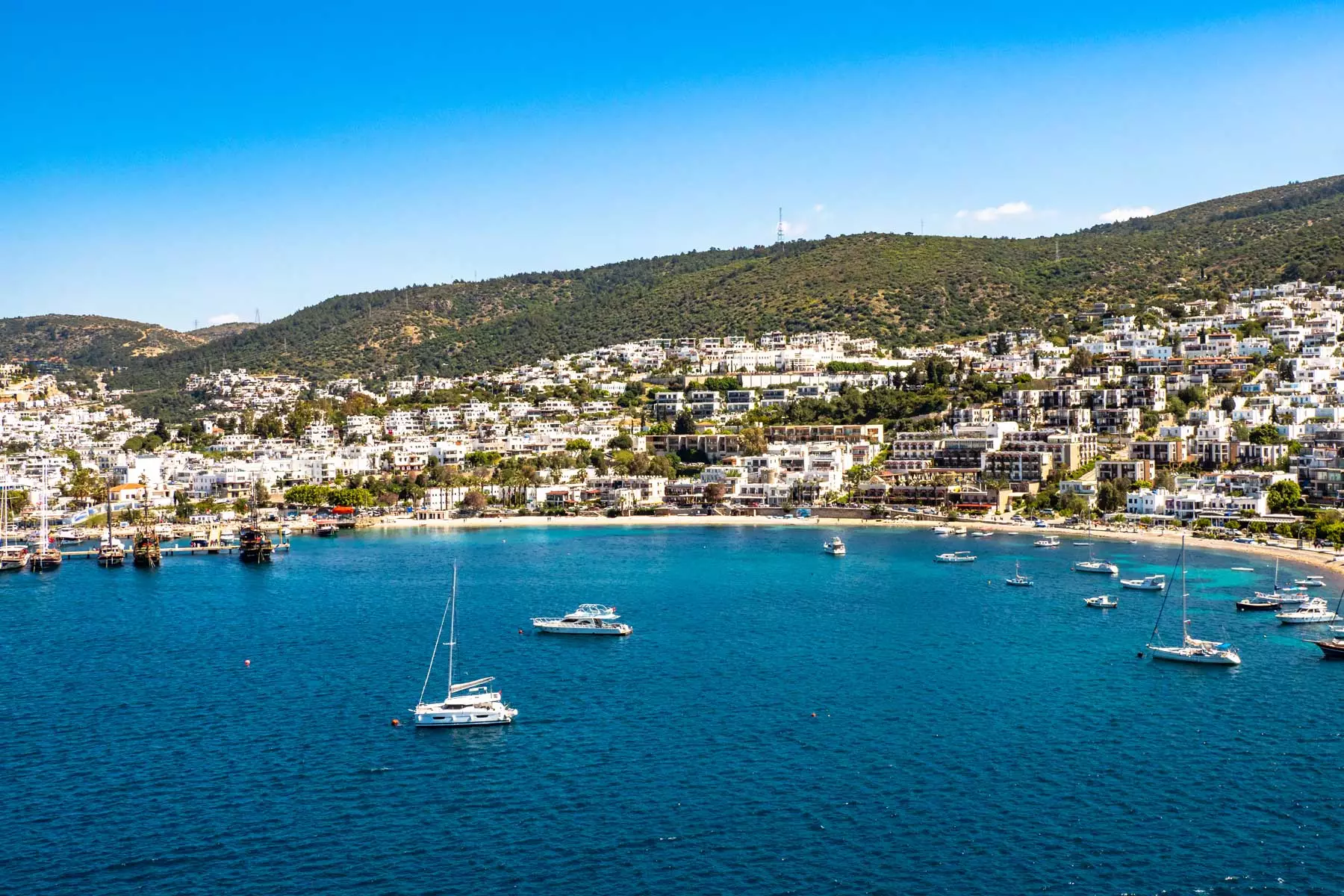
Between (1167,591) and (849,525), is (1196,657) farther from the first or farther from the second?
(849,525)

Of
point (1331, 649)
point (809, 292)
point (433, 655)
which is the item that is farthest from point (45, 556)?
point (809, 292)

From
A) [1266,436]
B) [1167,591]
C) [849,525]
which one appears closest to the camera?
[1167,591]

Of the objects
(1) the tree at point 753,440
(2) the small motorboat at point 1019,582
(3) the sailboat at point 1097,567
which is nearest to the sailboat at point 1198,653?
(2) the small motorboat at point 1019,582

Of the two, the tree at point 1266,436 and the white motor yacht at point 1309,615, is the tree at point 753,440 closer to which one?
the tree at point 1266,436

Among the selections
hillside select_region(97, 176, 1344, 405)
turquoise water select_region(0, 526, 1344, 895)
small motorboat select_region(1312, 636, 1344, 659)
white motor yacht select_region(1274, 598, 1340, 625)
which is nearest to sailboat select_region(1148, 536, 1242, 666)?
turquoise water select_region(0, 526, 1344, 895)

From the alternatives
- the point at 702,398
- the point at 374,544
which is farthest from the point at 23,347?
the point at 374,544

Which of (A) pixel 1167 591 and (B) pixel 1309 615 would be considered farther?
(A) pixel 1167 591

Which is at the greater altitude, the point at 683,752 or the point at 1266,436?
the point at 1266,436

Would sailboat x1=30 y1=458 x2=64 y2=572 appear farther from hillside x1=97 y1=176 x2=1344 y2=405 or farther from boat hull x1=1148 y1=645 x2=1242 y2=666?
hillside x1=97 y1=176 x2=1344 y2=405
